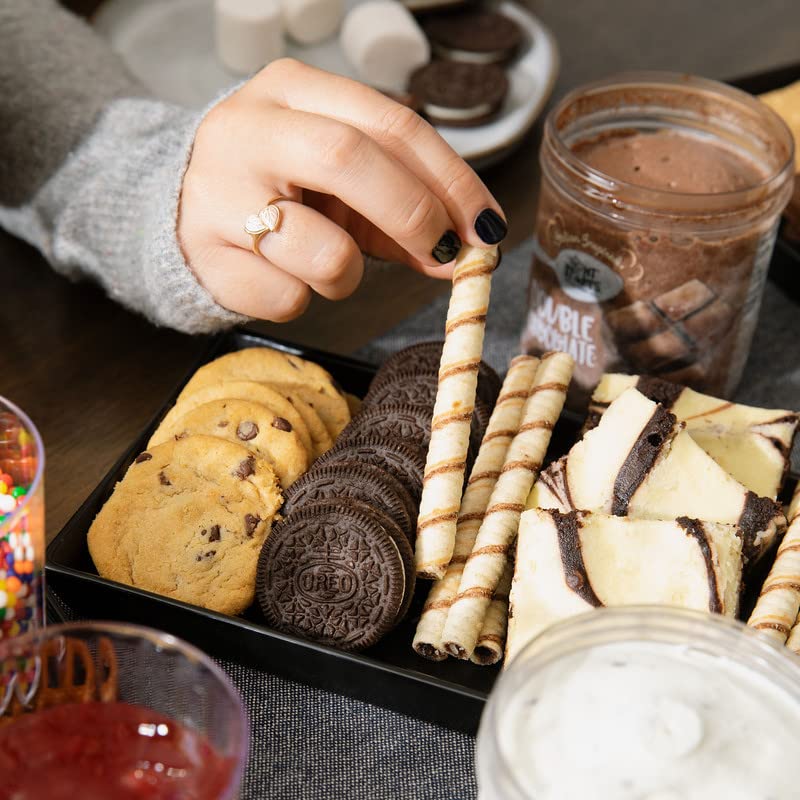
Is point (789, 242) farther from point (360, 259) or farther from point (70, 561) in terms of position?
point (70, 561)

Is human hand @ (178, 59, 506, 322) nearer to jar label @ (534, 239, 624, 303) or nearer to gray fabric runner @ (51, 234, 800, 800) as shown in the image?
jar label @ (534, 239, 624, 303)

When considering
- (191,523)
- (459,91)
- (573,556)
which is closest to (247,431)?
(191,523)

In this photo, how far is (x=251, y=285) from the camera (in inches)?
42.0

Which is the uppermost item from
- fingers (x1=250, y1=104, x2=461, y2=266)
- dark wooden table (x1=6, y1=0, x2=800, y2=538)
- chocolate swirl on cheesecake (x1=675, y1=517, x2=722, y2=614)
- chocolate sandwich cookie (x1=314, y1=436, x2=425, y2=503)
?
fingers (x1=250, y1=104, x2=461, y2=266)

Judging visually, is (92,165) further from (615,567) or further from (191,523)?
(615,567)

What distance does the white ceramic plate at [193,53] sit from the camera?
168cm

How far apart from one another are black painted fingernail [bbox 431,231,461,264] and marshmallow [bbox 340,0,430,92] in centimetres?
81

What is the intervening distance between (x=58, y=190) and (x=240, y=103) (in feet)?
1.28

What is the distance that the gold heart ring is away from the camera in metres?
0.99

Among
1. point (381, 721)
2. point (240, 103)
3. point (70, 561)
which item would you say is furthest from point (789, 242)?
point (70, 561)

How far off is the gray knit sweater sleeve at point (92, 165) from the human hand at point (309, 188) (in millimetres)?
45

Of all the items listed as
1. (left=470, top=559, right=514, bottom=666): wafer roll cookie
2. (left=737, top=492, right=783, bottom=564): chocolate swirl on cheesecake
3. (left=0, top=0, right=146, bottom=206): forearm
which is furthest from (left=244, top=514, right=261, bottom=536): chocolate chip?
(left=0, top=0, right=146, bottom=206): forearm

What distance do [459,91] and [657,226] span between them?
616 millimetres

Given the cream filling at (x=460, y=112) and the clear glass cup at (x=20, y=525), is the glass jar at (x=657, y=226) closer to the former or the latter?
the cream filling at (x=460, y=112)
